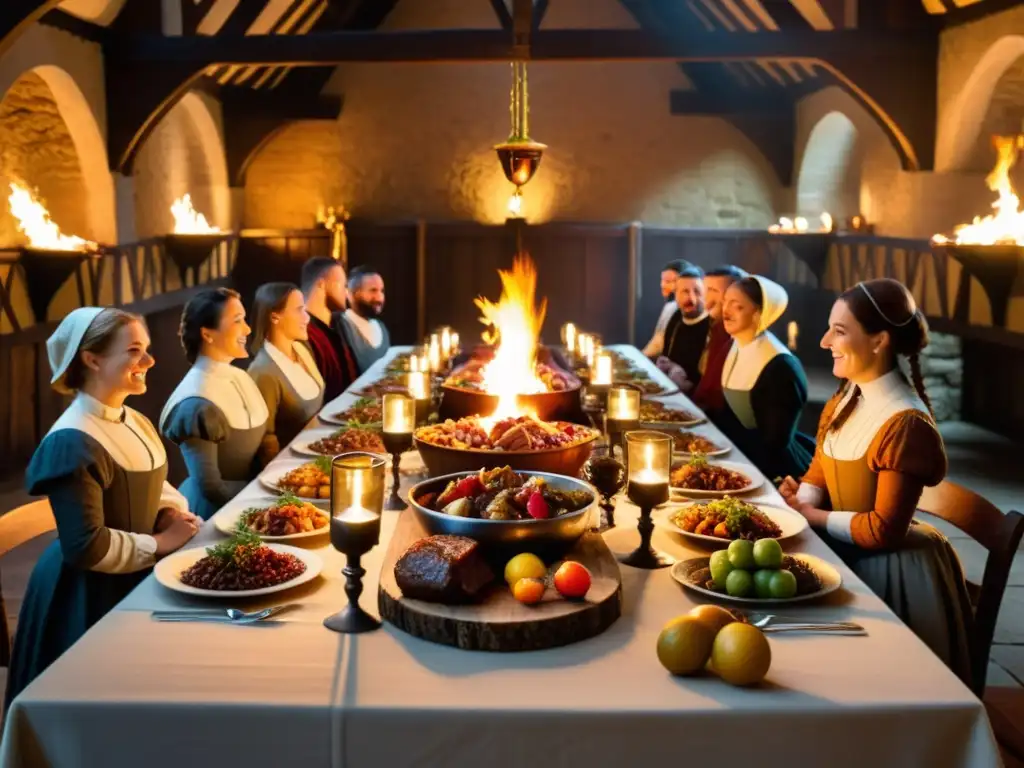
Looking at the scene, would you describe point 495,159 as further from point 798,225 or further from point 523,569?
point 523,569

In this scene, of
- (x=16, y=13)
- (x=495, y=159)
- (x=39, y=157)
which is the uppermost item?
(x=16, y=13)

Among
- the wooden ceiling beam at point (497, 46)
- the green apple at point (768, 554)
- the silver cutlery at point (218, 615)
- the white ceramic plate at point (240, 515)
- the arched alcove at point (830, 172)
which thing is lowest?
the silver cutlery at point (218, 615)

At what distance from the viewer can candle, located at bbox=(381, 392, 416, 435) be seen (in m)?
2.82

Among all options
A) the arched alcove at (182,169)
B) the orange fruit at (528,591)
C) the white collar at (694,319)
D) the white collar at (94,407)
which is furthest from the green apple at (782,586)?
the arched alcove at (182,169)

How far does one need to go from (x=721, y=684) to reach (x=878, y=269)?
7631 millimetres

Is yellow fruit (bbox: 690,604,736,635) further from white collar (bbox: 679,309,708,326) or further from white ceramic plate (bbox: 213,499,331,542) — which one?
white collar (bbox: 679,309,708,326)

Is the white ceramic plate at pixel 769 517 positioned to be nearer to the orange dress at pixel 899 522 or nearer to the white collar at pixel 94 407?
the orange dress at pixel 899 522

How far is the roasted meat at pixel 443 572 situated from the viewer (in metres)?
1.88

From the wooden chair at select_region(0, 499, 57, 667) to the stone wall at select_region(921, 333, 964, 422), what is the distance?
7104mm

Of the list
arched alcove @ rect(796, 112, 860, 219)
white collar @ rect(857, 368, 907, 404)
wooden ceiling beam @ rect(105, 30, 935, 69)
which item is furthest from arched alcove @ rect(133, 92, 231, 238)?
white collar @ rect(857, 368, 907, 404)

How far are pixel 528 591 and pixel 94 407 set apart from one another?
1.28m

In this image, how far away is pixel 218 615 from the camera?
2006 mm

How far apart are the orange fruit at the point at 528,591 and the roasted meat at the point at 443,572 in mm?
74

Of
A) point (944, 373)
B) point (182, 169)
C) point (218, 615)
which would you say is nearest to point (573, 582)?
point (218, 615)
